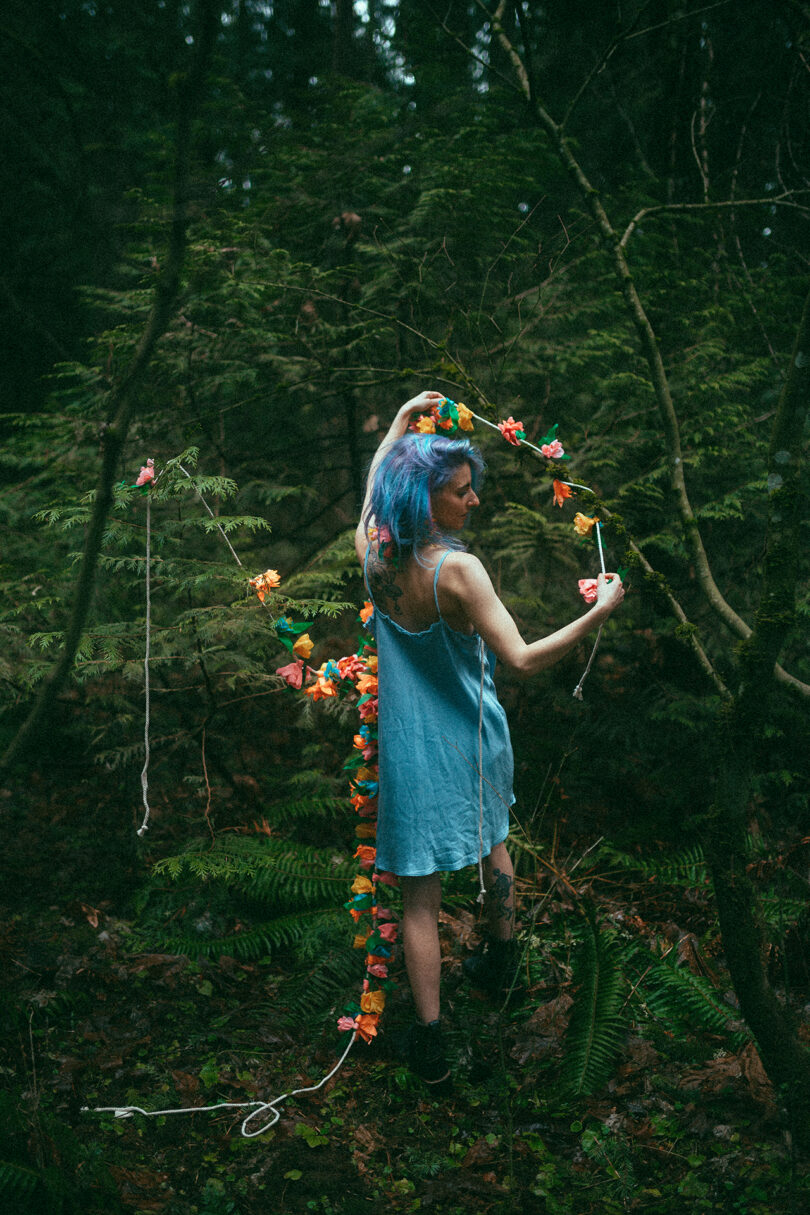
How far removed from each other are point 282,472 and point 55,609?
155cm

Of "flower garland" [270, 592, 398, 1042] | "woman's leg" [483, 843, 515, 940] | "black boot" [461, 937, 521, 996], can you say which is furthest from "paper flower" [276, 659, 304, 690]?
"black boot" [461, 937, 521, 996]

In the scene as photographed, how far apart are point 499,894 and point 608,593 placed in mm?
1298

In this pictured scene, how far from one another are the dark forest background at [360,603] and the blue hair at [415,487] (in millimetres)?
593

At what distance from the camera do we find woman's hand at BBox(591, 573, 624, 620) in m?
2.40

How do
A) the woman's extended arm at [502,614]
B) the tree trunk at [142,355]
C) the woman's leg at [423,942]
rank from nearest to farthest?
the tree trunk at [142,355] < the woman's extended arm at [502,614] < the woman's leg at [423,942]

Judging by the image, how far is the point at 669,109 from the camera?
17.6 feet

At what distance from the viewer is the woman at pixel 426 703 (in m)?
2.63

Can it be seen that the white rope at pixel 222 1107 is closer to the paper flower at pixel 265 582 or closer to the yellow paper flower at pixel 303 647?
the yellow paper flower at pixel 303 647

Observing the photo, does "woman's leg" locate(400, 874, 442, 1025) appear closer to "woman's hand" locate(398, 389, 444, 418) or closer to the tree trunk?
the tree trunk

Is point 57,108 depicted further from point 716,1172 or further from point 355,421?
point 716,1172

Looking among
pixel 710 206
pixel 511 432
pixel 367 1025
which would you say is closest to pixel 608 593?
pixel 511 432

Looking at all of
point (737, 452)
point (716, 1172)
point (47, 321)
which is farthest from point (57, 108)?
point (716, 1172)

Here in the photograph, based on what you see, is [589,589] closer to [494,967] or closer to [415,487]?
[415,487]

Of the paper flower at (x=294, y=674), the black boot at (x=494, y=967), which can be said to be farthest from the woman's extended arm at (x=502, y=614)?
the black boot at (x=494, y=967)
